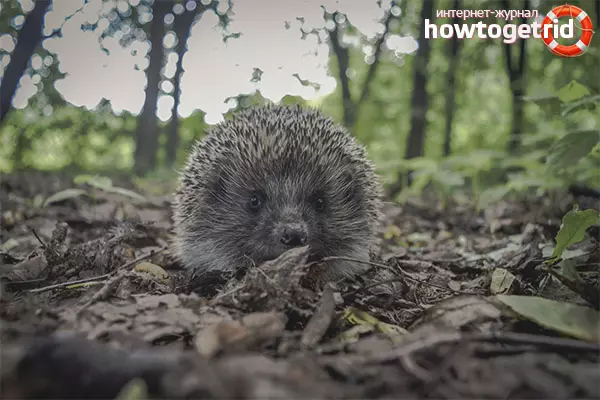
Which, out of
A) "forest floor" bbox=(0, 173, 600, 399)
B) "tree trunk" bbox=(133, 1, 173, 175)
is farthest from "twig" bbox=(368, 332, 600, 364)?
"tree trunk" bbox=(133, 1, 173, 175)

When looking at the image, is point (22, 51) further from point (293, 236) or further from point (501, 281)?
point (501, 281)

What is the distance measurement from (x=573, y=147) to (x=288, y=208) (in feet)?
6.82

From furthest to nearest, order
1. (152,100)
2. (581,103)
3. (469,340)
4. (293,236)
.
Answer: (152,100), (581,103), (293,236), (469,340)

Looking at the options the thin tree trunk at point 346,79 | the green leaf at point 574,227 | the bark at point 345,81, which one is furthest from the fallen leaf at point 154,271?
the bark at point 345,81

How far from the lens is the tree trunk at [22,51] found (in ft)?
16.9

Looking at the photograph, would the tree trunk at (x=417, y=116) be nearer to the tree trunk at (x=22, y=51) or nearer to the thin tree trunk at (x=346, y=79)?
the thin tree trunk at (x=346, y=79)

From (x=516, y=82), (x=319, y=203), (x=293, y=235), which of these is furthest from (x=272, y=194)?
(x=516, y=82)

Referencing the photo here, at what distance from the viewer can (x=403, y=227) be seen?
647 centimetres

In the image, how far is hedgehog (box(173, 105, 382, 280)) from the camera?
3.67 meters

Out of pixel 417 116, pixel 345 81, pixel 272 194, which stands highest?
pixel 345 81

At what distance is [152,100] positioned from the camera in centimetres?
1189

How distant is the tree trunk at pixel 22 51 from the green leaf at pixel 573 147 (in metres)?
4.98

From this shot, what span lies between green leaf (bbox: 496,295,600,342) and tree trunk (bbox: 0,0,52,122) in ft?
17.0

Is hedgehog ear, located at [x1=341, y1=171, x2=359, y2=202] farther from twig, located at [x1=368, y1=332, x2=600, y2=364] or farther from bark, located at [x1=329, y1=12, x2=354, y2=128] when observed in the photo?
bark, located at [x1=329, y1=12, x2=354, y2=128]
